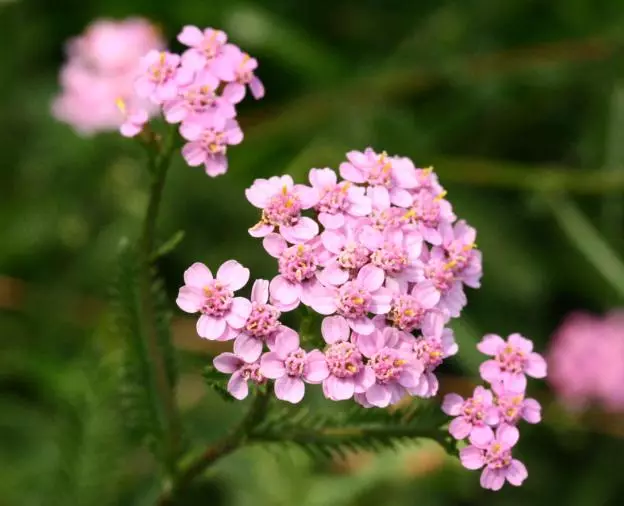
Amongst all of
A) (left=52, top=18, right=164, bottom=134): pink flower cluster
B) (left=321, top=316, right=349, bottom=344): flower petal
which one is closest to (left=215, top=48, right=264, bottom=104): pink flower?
(left=321, top=316, right=349, bottom=344): flower petal

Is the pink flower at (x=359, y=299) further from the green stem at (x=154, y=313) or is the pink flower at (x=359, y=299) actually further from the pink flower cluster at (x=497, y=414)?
the green stem at (x=154, y=313)

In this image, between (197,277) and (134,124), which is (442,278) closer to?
(197,277)

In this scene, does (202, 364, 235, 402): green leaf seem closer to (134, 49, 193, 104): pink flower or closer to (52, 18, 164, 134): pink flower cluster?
(134, 49, 193, 104): pink flower

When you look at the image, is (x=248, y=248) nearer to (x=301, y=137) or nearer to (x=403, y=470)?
(x=301, y=137)

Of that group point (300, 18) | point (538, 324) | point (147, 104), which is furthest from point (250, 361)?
point (300, 18)

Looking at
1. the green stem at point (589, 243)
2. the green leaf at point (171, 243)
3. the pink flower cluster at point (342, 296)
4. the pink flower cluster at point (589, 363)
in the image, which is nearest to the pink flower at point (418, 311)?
the pink flower cluster at point (342, 296)

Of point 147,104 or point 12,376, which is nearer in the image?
point 147,104

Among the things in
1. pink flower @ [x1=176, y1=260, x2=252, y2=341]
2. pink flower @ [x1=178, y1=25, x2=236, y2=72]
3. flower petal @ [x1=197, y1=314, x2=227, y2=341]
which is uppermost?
pink flower @ [x1=178, y1=25, x2=236, y2=72]
